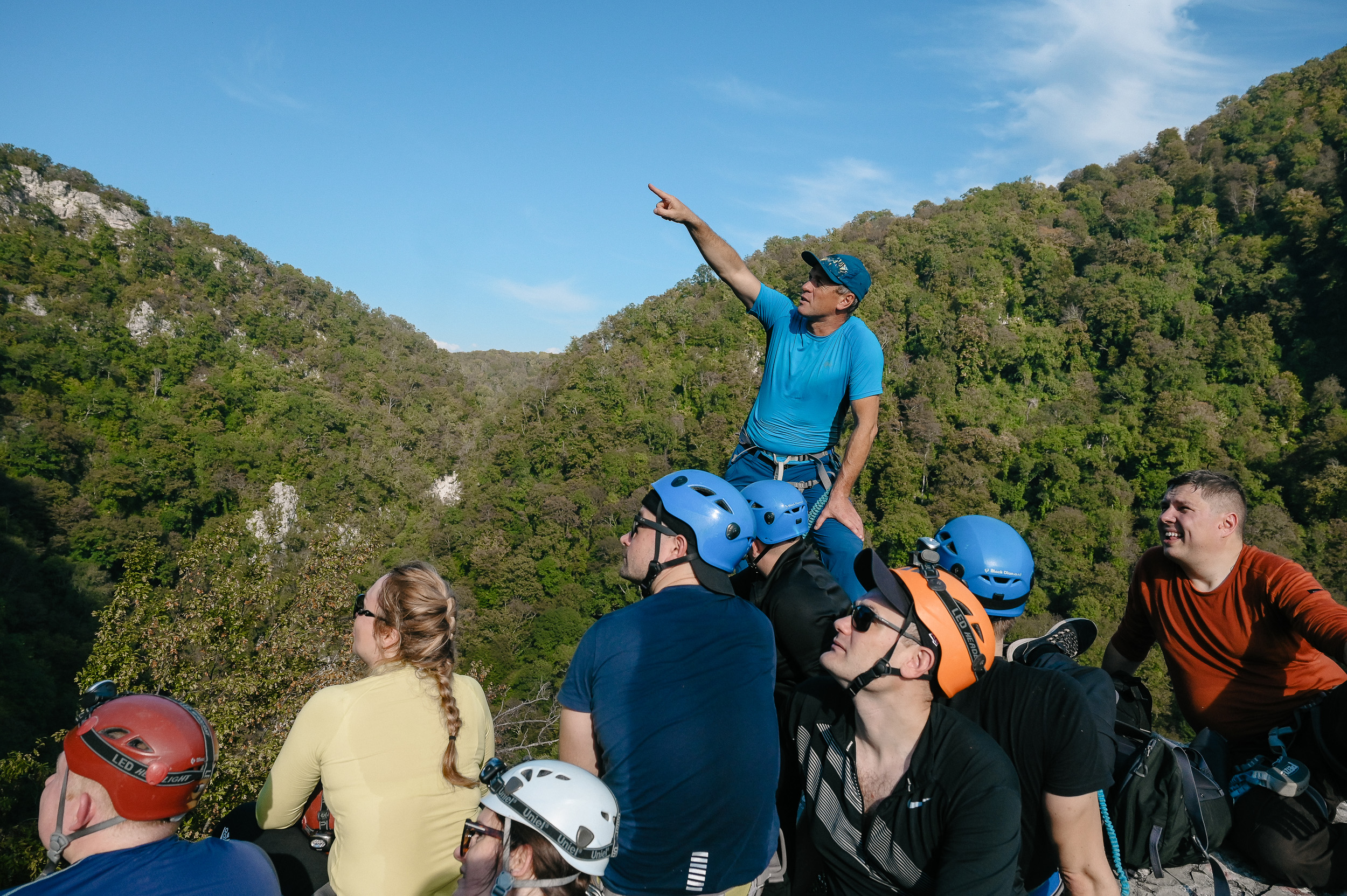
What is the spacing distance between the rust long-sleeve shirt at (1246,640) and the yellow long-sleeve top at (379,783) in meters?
3.79

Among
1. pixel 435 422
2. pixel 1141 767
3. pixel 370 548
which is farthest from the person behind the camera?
pixel 435 422

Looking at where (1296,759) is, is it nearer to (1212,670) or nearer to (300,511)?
(1212,670)

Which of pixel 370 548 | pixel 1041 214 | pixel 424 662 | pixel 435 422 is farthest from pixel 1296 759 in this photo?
pixel 1041 214

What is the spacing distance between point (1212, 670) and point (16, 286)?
11914 centimetres

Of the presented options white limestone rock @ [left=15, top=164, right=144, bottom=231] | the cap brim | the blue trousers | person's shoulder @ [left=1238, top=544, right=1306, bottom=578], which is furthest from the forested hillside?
person's shoulder @ [left=1238, top=544, right=1306, bottom=578]

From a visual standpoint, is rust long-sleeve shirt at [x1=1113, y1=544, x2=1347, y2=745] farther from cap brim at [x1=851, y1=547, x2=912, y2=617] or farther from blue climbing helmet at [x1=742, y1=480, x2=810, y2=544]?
cap brim at [x1=851, y1=547, x2=912, y2=617]

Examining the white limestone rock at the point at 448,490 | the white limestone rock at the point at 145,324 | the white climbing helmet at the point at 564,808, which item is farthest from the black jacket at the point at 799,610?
the white limestone rock at the point at 145,324

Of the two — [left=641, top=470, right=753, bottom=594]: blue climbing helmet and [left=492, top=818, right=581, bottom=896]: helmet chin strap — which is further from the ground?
[left=641, top=470, right=753, bottom=594]: blue climbing helmet

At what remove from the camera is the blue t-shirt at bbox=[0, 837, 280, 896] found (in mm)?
2006

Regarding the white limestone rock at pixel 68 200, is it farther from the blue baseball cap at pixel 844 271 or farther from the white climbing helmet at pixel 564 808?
the white climbing helmet at pixel 564 808

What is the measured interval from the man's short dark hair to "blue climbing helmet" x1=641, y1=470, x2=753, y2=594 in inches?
99.3

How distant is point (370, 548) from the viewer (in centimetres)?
2128

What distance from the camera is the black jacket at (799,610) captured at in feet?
11.9

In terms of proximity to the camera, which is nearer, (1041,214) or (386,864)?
(386,864)
